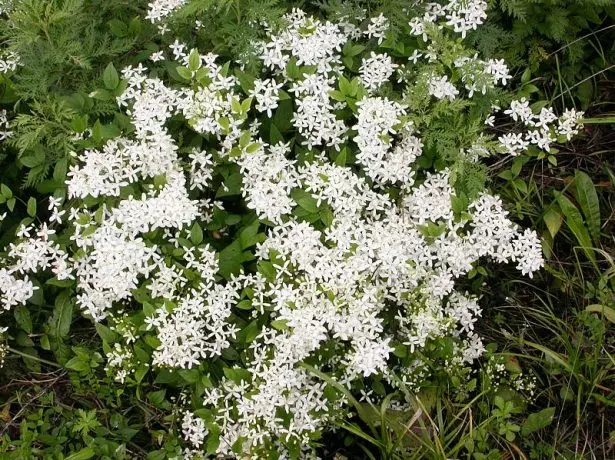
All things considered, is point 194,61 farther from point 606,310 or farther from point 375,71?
point 606,310

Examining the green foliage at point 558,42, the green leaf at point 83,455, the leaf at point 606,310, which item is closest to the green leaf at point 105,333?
the green leaf at point 83,455

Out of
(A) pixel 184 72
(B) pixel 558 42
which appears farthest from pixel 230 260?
(B) pixel 558 42

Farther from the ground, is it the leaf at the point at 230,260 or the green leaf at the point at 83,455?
the leaf at the point at 230,260

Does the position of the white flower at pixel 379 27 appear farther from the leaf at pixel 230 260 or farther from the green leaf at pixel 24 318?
the green leaf at pixel 24 318

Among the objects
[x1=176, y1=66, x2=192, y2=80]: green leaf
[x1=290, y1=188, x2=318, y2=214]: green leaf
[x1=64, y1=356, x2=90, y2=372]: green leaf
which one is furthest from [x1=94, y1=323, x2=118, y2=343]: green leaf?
[x1=176, y1=66, x2=192, y2=80]: green leaf

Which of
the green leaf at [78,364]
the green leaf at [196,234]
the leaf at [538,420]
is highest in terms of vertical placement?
the green leaf at [196,234]

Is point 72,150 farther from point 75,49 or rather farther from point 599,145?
point 599,145
